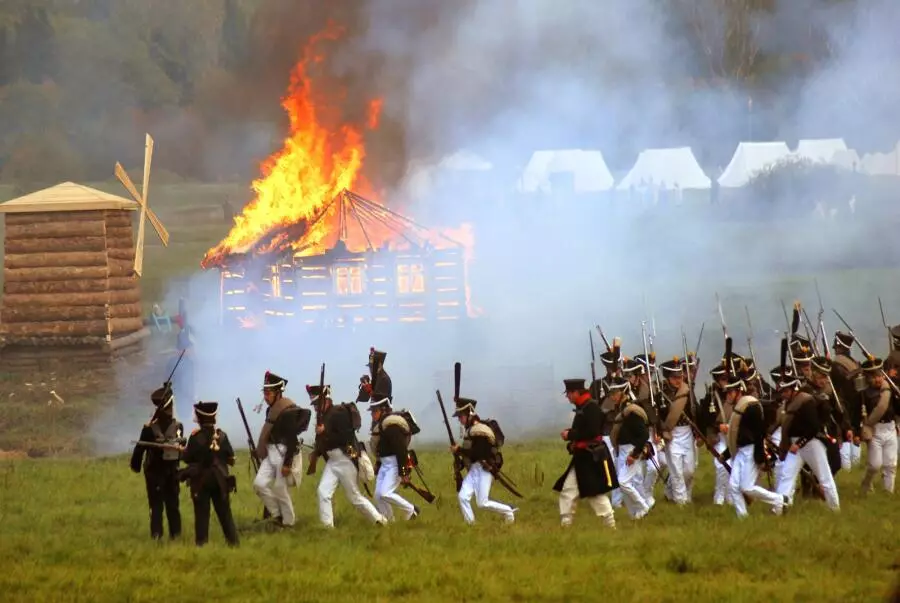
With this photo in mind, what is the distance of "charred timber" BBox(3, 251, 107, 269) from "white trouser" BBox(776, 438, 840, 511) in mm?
24913

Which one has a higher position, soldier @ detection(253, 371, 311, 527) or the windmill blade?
the windmill blade

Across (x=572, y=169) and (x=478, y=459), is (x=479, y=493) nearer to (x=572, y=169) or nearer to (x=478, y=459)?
(x=478, y=459)

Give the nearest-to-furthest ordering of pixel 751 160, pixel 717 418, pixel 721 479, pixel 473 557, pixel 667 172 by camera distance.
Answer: pixel 473 557 → pixel 721 479 → pixel 717 418 → pixel 751 160 → pixel 667 172

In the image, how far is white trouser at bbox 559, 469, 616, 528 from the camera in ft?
61.4

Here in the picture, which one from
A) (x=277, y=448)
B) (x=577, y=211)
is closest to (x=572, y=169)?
(x=577, y=211)

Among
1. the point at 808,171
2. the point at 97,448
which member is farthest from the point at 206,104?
the point at 97,448

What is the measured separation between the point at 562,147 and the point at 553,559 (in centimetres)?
4131

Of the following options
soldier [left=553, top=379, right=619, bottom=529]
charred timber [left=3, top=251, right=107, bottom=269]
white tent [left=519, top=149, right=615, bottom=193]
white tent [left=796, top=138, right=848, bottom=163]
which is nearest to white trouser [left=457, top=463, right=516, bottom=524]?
soldier [left=553, top=379, right=619, bottom=529]

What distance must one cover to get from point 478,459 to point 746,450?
3.56 meters

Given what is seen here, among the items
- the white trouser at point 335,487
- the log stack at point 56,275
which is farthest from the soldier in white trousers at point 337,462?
the log stack at point 56,275

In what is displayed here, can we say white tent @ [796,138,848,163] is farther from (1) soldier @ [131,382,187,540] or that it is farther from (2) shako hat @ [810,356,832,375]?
(1) soldier @ [131,382,187,540]

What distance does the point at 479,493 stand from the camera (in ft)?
63.9

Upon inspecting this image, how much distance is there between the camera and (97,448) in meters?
32.4

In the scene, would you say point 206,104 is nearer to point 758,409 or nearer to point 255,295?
point 255,295
